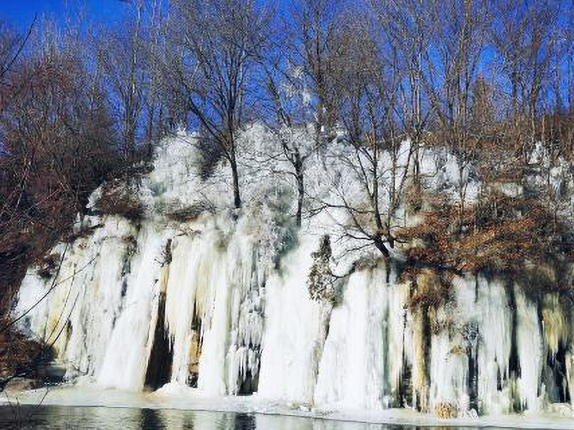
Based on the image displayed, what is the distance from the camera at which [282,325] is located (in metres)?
18.4

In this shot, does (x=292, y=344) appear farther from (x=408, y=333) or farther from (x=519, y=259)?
(x=519, y=259)

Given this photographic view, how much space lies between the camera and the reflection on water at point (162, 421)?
13.7m

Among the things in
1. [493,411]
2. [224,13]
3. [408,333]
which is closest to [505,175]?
[408,333]

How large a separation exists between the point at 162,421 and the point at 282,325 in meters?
5.14

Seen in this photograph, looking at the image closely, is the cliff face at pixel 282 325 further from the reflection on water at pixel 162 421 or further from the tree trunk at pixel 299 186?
the reflection on water at pixel 162 421

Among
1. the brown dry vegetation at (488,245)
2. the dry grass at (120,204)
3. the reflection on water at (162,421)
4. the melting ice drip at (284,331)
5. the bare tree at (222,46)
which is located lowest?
the reflection on water at (162,421)

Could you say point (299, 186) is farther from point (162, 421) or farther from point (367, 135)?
point (162, 421)

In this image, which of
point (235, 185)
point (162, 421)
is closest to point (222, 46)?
point (235, 185)

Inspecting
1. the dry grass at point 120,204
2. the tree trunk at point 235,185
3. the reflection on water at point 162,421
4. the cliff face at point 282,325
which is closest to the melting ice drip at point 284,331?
the cliff face at point 282,325

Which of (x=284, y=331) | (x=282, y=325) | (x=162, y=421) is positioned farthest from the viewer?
(x=282, y=325)

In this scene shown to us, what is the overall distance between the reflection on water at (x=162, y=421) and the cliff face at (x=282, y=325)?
1.59 metres

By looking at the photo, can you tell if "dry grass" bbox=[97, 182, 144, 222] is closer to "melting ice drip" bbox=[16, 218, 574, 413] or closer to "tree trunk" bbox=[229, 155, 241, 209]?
"melting ice drip" bbox=[16, 218, 574, 413]

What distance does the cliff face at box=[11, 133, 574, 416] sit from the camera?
15.7m

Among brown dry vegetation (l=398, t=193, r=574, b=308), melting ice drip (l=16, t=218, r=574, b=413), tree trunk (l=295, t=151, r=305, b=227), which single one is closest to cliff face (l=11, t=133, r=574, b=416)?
melting ice drip (l=16, t=218, r=574, b=413)
